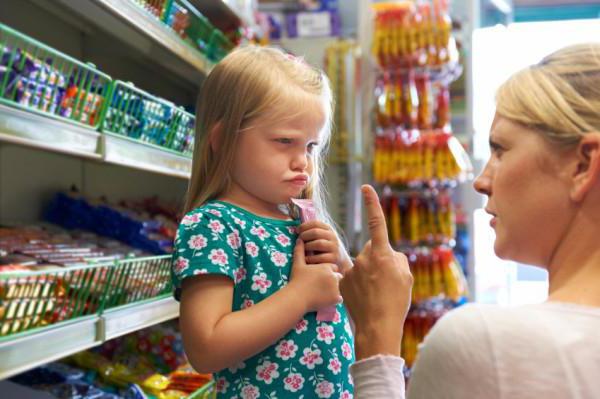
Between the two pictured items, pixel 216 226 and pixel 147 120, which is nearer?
pixel 216 226

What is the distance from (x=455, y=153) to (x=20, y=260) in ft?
8.26

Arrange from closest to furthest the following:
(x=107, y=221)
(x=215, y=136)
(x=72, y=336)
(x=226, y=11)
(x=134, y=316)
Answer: (x=215, y=136), (x=72, y=336), (x=134, y=316), (x=107, y=221), (x=226, y=11)

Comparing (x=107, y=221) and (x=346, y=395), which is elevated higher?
(x=107, y=221)

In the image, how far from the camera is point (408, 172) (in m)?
3.59

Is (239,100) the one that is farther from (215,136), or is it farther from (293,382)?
(293,382)

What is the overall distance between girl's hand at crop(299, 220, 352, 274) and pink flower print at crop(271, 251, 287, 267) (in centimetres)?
5

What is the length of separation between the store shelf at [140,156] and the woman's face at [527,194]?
106 cm

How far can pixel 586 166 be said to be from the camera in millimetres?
820

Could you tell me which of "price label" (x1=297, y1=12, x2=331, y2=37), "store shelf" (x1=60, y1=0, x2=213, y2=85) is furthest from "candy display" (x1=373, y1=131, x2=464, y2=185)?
"store shelf" (x1=60, y1=0, x2=213, y2=85)

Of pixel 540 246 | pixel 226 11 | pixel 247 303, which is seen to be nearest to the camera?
pixel 540 246

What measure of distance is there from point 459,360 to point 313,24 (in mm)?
3678

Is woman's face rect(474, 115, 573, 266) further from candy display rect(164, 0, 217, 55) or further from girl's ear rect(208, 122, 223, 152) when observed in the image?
candy display rect(164, 0, 217, 55)

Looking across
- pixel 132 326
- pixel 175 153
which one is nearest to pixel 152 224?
pixel 175 153

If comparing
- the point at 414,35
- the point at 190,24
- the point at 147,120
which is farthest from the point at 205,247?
the point at 414,35
